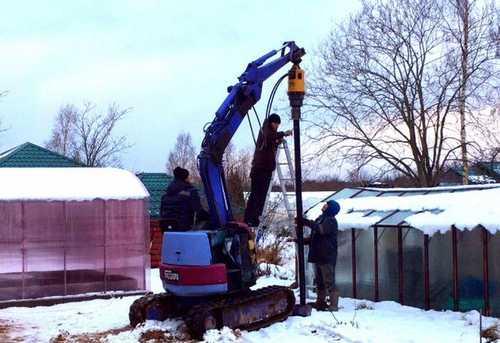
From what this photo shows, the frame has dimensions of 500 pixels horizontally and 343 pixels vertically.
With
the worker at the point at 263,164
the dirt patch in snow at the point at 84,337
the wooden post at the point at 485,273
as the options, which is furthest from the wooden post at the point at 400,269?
the dirt patch in snow at the point at 84,337

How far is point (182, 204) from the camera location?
35.9 ft

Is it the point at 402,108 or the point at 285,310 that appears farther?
the point at 402,108

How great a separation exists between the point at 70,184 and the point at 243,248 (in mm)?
7006

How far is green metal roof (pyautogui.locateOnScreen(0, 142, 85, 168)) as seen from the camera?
21922 mm

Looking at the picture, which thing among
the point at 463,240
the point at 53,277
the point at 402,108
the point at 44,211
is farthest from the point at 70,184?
the point at 402,108

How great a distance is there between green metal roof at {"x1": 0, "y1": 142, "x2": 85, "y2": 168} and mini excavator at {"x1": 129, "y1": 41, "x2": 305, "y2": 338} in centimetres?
1191

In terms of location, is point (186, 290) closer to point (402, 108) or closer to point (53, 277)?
point (53, 277)

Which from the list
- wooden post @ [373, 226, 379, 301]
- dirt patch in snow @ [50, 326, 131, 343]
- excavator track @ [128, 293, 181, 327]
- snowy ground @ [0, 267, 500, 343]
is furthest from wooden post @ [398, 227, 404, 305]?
dirt patch in snow @ [50, 326, 131, 343]

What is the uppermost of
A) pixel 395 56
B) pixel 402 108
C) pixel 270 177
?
pixel 395 56

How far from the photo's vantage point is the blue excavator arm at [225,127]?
10719 millimetres

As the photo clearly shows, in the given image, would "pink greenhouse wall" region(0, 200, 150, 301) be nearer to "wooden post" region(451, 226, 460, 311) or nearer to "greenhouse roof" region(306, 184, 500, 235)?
"greenhouse roof" region(306, 184, 500, 235)

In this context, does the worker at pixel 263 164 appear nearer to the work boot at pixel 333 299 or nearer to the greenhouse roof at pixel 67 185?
the work boot at pixel 333 299

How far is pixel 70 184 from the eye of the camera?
16375 mm

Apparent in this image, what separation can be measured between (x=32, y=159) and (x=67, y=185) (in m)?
6.55
